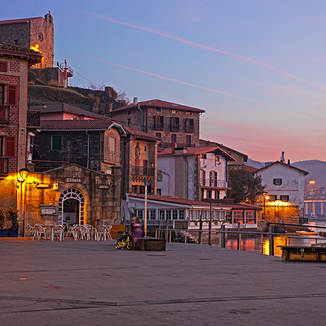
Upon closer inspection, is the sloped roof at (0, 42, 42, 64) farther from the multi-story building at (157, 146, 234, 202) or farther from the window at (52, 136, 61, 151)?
the multi-story building at (157, 146, 234, 202)

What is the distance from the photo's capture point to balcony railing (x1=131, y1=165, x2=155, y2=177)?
64.5 m

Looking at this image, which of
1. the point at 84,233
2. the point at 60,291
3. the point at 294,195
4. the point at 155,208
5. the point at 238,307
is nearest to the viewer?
the point at 238,307

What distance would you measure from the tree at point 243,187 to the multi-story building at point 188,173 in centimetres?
776

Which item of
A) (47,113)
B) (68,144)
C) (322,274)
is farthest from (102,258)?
(47,113)

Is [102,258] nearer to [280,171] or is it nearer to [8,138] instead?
[8,138]

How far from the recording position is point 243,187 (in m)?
85.9

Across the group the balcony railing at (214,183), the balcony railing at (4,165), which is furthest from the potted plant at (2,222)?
the balcony railing at (214,183)

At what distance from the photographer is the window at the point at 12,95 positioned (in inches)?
1272

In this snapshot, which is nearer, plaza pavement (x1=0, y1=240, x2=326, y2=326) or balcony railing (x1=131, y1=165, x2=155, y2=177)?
plaza pavement (x1=0, y1=240, x2=326, y2=326)

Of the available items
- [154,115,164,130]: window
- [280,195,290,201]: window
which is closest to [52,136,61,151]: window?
[154,115,164,130]: window

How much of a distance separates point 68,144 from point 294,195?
59.3 meters

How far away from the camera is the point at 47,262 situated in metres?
15.1

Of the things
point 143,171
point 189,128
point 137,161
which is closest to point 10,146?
point 137,161

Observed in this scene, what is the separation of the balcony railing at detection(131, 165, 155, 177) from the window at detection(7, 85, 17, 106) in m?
32.5
